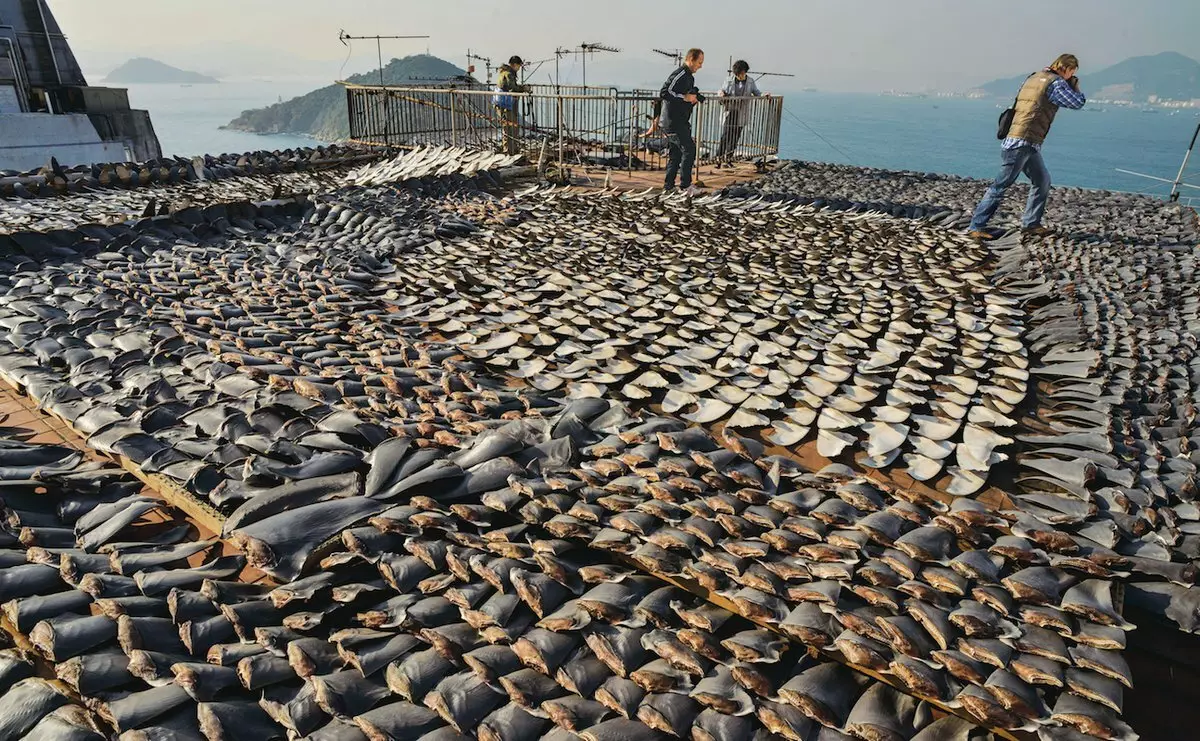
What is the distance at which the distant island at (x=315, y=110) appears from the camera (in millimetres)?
94625

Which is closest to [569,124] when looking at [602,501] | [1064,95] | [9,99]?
[1064,95]

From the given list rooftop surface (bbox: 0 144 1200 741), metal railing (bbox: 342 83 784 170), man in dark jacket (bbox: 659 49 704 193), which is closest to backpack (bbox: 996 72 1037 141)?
rooftop surface (bbox: 0 144 1200 741)

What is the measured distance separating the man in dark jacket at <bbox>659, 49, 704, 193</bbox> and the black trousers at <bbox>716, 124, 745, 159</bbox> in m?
4.73

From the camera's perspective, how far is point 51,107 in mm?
24625

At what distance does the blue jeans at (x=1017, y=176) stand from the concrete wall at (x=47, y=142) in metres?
23.4

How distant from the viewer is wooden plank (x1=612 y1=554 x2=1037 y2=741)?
209cm

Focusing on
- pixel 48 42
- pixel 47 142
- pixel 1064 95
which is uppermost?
pixel 48 42

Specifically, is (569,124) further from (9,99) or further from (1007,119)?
(9,99)

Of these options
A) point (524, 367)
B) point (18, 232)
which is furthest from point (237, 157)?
point (524, 367)

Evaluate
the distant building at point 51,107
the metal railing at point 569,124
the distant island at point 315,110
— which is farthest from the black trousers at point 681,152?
the distant island at point 315,110

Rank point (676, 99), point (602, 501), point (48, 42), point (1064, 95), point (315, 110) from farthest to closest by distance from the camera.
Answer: point (315, 110) → point (48, 42) → point (676, 99) → point (1064, 95) → point (602, 501)

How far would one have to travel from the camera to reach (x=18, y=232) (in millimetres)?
7754

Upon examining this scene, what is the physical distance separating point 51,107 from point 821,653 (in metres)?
33.1

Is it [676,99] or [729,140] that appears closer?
[676,99]
